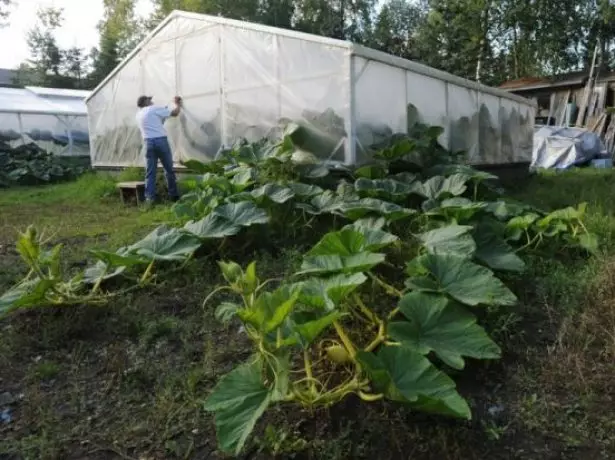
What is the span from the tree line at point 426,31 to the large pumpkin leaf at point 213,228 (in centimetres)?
1283

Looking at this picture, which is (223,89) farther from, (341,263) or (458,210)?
(341,263)

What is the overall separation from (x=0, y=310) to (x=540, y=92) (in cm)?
1647

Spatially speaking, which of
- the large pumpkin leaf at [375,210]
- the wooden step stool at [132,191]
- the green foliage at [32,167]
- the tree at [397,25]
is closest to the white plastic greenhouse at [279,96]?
the wooden step stool at [132,191]

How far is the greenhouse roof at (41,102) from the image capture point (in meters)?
12.9

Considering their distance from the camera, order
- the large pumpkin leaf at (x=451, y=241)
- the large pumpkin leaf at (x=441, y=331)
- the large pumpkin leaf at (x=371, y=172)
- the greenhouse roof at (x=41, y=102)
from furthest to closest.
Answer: the greenhouse roof at (x=41, y=102) < the large pumpkin leaf at (x=371, y=172) < the large pumpkin leaf at (x=451, y=241) < the large pumpkin leaf at (x=441, y=331)

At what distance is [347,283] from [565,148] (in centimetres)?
1148

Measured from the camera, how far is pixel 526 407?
172 cm

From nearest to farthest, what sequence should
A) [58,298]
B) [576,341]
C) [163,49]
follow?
[576,341]
[58,298]
[163,49]

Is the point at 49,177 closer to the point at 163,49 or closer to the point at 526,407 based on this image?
the point at 163,49

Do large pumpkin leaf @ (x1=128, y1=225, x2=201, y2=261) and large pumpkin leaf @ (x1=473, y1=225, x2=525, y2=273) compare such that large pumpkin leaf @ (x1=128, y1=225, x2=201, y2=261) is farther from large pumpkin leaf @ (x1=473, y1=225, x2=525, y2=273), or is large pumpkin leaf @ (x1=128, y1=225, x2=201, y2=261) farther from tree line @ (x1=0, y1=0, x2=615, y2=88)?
tree line @ (x1=0, y1=0, x2=615, y2=88)

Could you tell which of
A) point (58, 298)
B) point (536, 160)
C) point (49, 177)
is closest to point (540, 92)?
point (536, 160)

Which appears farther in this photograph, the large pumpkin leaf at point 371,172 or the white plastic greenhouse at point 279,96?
the white plastic greenhouse at point 279,96

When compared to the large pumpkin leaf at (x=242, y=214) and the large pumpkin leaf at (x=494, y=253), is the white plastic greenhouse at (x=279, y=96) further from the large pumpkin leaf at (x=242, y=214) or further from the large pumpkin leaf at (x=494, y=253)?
the large pumpkin leaf at (x=494, y=253)

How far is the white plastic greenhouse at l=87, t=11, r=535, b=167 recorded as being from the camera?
5445 millimetres
